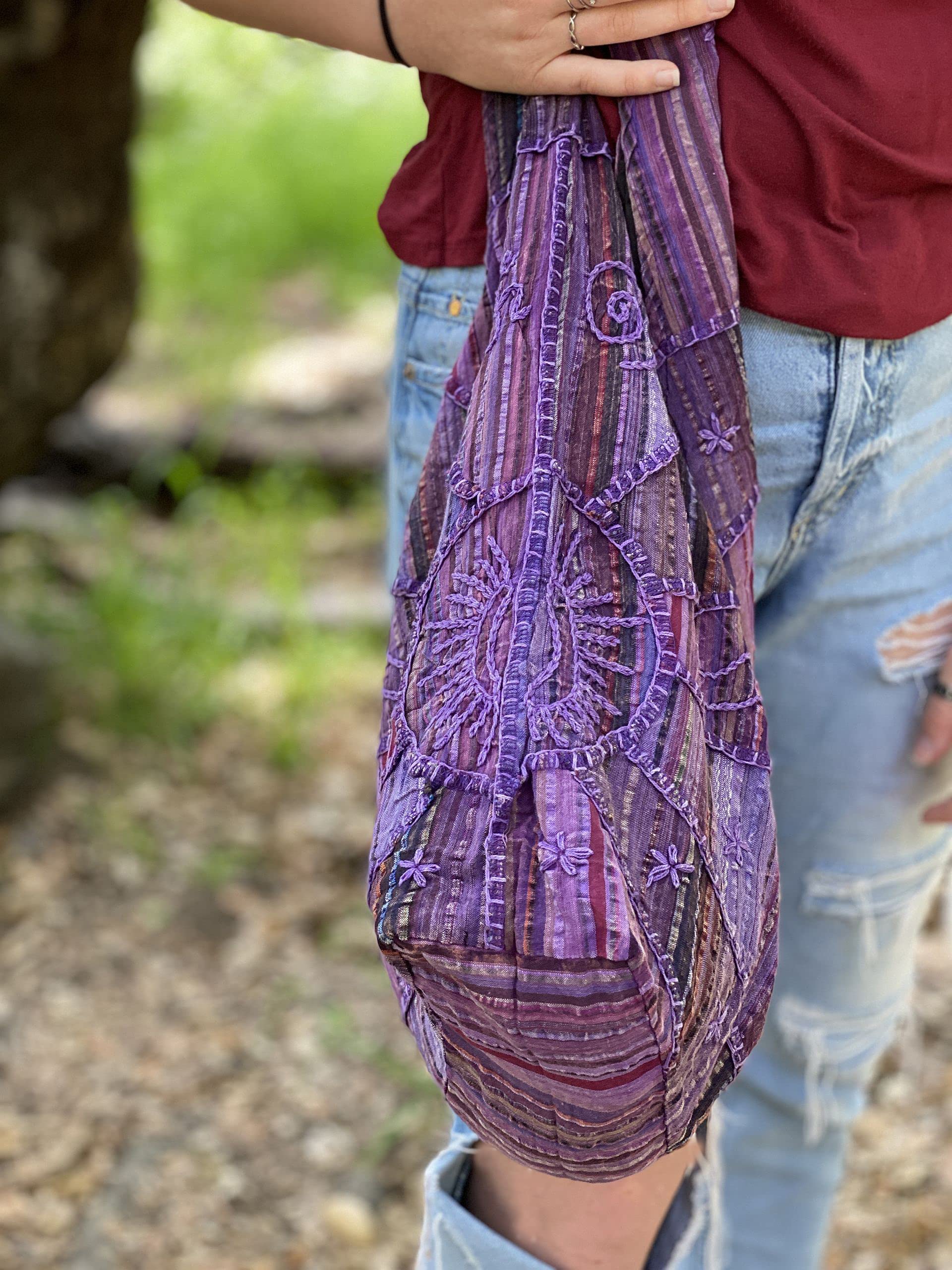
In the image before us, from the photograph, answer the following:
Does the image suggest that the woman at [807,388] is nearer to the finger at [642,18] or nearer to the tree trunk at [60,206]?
the finger at [642,18]

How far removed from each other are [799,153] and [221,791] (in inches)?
88.1

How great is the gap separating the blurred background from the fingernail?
1097 millimetres

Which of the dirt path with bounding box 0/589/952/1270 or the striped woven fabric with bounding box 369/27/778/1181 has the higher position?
the striped woven fabric with bounding box 369/27/778/1181

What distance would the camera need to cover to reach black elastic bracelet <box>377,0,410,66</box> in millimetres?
947

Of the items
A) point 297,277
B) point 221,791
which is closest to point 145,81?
point 297,277

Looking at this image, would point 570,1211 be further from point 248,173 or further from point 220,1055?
point 248,173

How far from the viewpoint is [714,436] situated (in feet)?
2.90

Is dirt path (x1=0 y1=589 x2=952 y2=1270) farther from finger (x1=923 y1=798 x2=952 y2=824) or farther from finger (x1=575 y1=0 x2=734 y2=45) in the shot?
finger (x1=575 y1=0 x2=734 y2=45)

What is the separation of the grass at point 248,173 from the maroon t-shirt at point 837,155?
3.70 meters

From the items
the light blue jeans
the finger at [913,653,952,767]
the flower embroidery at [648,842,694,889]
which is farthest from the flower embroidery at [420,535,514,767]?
the finger at [913,653,952,767]

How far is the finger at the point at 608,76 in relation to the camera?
852 mm

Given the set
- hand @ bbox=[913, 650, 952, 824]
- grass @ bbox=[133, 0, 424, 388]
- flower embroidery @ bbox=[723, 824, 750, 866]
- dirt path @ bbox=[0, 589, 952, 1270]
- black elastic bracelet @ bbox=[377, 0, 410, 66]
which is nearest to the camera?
flower embroidery @ bbox=[723, 824, 750, 866]

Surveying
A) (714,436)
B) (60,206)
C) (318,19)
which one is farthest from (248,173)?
(714,436)

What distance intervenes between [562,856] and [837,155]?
0.52 meters
